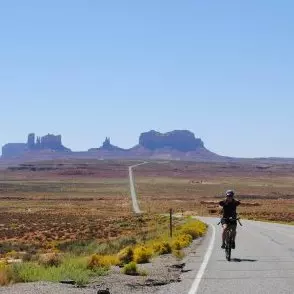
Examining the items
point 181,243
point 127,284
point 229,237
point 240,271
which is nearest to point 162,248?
point 181,243

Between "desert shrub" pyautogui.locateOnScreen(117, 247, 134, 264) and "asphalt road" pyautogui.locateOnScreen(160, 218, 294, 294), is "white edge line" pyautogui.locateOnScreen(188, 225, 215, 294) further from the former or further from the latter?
"desert shrub" pyautogui.locateOnScreen(117, 247, 134, 264)

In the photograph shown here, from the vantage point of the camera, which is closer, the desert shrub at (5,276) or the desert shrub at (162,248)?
the desert shrub at (5,276)

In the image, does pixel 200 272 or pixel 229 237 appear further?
pixel 229 237

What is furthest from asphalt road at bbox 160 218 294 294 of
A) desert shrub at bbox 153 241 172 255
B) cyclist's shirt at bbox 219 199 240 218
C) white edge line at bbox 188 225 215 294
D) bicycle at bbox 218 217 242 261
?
cyclist's shirt at bbox 219 199 240 218

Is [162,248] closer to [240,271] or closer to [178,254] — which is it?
[178,254]

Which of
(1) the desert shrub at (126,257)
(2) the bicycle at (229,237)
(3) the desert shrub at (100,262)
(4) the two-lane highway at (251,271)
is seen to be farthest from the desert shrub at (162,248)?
(3) the desert shrub at (100,262)

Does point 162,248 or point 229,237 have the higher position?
point 229,237

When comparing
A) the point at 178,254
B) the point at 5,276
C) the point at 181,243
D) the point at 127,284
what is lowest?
the point at 181,243

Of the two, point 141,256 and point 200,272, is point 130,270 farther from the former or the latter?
point 141,256

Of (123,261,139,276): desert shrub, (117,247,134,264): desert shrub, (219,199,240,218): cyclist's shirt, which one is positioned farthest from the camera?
(219,199,240,218): cyclist's shirt

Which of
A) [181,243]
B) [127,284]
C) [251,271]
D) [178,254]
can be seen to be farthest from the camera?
[181,243]

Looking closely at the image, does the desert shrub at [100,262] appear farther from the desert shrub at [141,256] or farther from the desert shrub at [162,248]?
the desert shrub at [162,248]

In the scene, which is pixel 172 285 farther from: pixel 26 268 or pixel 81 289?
pixel 26 268

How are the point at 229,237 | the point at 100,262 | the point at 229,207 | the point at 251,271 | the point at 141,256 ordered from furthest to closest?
the point at 229,207 → the point at 229,237 → the point at 141,256 → the point at 100,262 → the point at 251,271
